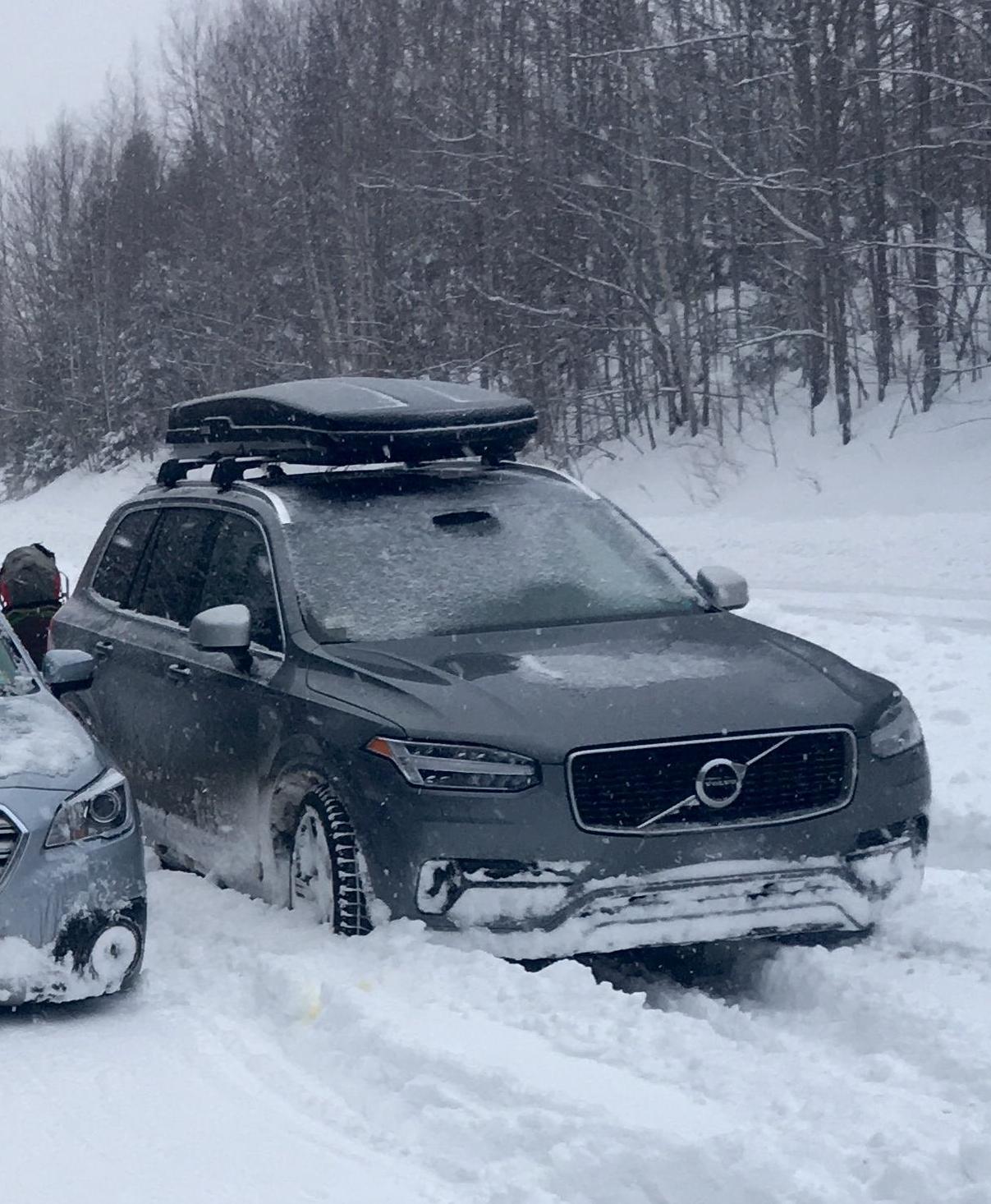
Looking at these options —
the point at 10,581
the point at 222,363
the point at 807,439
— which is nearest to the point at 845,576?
the point at 807,439

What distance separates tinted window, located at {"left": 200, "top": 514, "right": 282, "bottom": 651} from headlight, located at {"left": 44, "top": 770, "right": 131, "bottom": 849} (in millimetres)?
997

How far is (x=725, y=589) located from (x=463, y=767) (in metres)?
1.91

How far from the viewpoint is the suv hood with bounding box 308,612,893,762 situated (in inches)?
216

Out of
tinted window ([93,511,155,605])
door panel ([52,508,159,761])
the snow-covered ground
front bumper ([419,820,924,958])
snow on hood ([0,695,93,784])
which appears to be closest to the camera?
the snow-covered ground

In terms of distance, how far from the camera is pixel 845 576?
65.6 feet

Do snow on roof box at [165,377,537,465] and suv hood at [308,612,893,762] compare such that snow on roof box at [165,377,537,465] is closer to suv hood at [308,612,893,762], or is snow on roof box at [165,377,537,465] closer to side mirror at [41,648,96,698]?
suv hood at [308,612,893,762]

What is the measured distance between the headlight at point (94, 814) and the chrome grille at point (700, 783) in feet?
4.72

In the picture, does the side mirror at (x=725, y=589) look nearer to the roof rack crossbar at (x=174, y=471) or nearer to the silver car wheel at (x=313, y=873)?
Answer: the silver car wheel at (x=313, y=873)

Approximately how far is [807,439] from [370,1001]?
79.8ft

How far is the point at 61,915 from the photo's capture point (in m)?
5.34

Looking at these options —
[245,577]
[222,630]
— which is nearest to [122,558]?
[245,577]

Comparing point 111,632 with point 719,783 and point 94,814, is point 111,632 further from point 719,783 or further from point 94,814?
point 719,783

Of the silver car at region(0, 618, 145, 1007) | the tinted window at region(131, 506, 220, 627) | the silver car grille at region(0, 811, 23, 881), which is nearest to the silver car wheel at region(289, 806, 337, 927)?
the silver car at region(0, 618, 145, 1007)

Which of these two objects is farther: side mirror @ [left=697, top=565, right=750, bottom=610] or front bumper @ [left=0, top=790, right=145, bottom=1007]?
side mirror @ [left=697, top=565, right=750, bottom=610]
